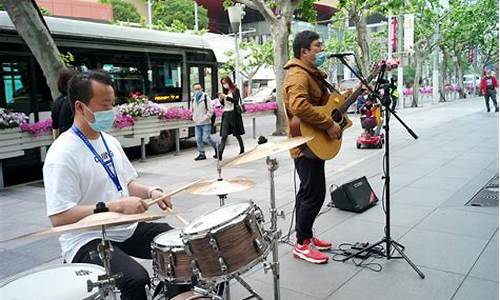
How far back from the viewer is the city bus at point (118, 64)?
30.6 feet

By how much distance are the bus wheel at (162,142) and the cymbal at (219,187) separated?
9.26 meters

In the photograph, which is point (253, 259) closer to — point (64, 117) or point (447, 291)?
point (447, 291)

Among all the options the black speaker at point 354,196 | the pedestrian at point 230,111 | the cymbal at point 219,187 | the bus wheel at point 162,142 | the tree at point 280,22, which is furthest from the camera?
the tree at point 280,22

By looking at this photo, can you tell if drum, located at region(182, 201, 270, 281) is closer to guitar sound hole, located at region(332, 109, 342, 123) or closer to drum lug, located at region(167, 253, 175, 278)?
drum lug, located at region(167, 253, 175, 278)

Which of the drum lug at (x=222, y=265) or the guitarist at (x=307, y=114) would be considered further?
the guitarist at (x=307, y=114)

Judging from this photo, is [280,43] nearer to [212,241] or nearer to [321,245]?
[321,245]

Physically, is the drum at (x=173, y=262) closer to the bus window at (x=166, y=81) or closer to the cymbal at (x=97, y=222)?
the cymbal at (x=97, y=222)

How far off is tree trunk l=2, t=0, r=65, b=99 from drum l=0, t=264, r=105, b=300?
5.69m

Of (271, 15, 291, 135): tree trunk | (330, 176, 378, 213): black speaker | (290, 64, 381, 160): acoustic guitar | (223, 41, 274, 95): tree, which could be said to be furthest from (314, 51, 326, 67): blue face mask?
(223, 41, 274, 95): tree

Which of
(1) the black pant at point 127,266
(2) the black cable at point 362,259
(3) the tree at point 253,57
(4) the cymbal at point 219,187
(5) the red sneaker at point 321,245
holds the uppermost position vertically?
(3) the tree at point 253,57

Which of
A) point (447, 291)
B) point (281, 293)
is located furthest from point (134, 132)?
point (447, 291)

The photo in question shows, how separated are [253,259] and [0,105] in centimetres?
843

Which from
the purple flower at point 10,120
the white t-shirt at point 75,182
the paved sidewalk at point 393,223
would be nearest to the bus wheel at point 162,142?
the paved sidewalk at point 393,223

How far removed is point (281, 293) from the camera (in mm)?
3475
